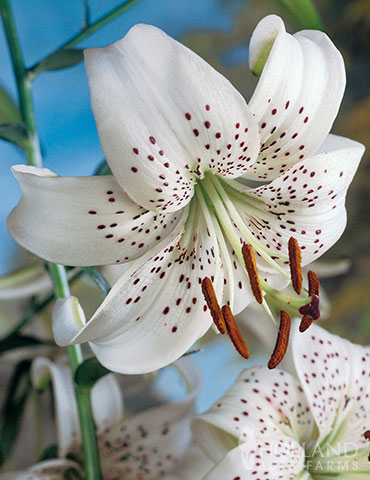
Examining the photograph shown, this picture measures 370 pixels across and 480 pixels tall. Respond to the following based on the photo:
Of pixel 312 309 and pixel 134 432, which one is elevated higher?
pixel 312 309

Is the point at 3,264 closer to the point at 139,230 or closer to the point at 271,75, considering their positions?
the point at 139,230

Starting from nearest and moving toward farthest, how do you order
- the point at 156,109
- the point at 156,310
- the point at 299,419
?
the point at 156,109 → the point at 156,310 → the point at 299,419

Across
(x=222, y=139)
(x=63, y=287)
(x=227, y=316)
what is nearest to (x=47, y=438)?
(x=63, y=287)

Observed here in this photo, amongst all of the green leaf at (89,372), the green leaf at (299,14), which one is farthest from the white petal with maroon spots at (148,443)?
the green leaf at (299,14)

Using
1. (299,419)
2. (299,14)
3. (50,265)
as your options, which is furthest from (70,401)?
(299,14)

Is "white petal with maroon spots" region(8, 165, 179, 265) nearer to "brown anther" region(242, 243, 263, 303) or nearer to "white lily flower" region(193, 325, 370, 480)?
"brown anther" region(242, 243, 263, 303)

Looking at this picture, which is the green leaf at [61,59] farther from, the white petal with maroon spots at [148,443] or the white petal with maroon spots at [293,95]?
the white petal with maroon spots at [148,443]

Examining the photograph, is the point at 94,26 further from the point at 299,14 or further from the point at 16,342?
the point at 16,342

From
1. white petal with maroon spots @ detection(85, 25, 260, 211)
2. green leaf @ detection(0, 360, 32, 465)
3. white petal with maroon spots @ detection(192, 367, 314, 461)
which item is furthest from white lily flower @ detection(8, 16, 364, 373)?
green leaf @ detection(0, 360, 32, 465)
